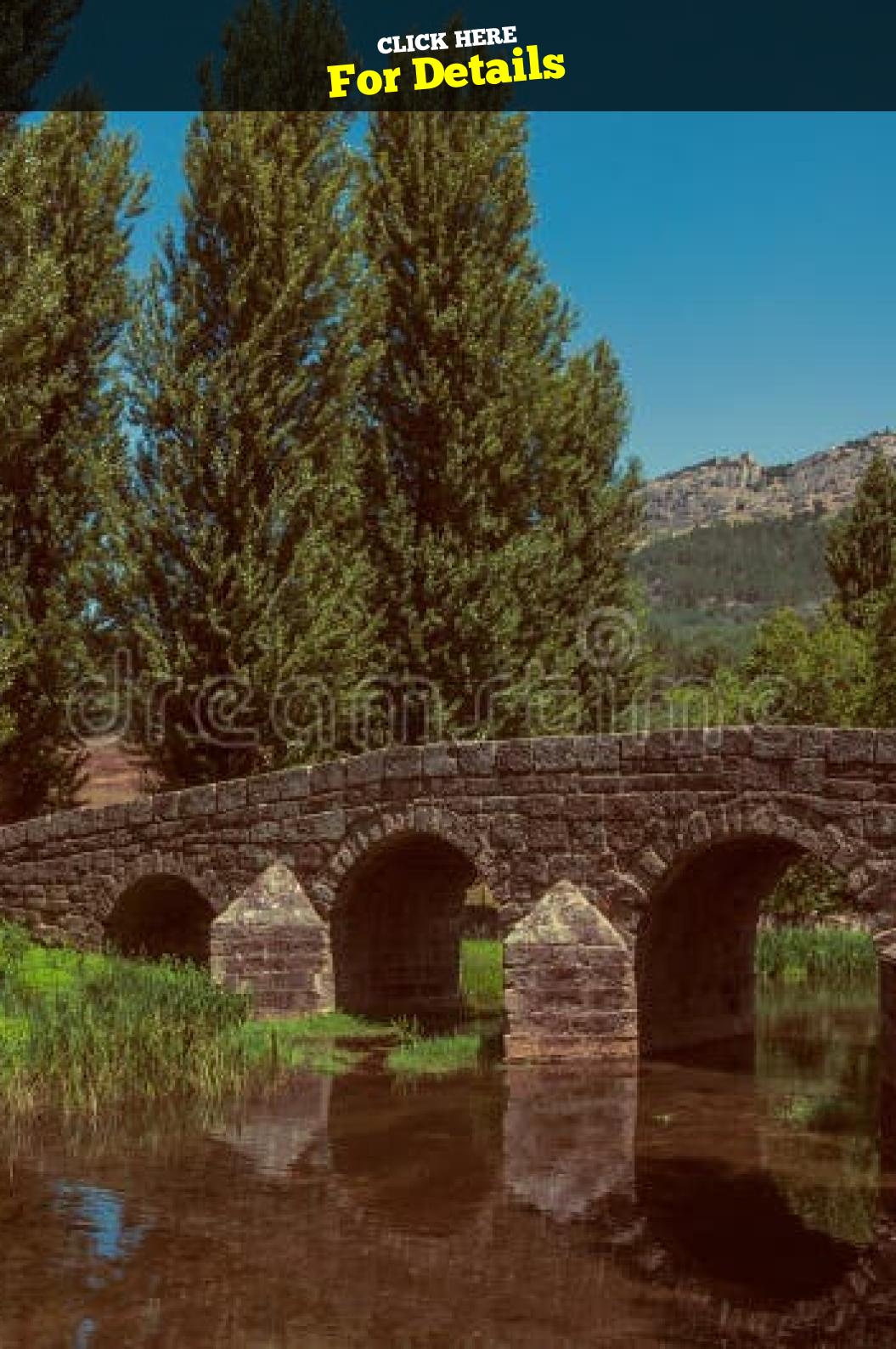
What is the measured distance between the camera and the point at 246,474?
21844mm

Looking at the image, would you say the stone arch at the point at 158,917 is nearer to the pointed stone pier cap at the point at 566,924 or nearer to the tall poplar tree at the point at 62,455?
the tall poplar tree at the point at 62,455

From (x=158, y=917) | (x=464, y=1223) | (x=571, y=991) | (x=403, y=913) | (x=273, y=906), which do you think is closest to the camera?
(x=464, y=1223)

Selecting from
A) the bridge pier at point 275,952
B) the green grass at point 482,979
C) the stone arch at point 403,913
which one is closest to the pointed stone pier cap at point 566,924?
the stone arch at point 403,913

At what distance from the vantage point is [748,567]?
16425 cm

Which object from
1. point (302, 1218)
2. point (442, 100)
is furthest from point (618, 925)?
point (442, 100)

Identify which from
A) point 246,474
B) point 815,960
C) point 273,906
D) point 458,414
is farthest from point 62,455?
point 815,960

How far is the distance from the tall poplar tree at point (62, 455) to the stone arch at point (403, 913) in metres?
5.65

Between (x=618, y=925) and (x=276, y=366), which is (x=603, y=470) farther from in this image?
(x=618, y=925)

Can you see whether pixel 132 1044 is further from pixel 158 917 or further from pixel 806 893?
pixel 806 893

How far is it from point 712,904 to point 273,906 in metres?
5.10

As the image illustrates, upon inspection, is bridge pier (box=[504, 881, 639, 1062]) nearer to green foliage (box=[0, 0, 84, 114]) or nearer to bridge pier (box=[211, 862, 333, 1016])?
bridge pier (box=[211, 862, 333, 1016])

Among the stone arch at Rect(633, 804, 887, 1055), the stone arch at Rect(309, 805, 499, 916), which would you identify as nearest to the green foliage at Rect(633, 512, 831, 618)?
the stone arch at Rect(633, 804, 887, 1055)

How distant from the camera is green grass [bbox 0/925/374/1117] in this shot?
43.5 ft

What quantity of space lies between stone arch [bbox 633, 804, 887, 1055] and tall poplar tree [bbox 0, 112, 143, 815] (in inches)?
368
